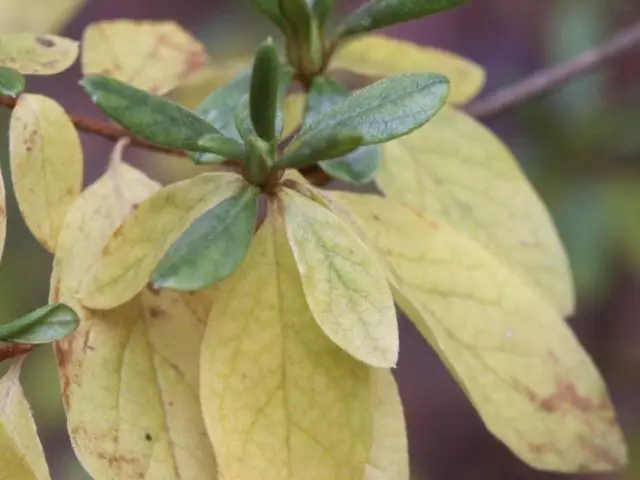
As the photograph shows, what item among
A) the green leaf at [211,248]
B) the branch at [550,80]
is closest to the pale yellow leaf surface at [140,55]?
the green leaf at [211,248]

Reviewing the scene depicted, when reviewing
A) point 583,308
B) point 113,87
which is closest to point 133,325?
point 113,87

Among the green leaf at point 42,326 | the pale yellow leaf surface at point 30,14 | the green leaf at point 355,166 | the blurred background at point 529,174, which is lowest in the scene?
the blurred background at point 529,174

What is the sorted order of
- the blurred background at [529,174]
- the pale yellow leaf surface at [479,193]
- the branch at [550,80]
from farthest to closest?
the blurred background at [529,174], the branch at [550,80], the pale yellow leaf surface at [479,193]

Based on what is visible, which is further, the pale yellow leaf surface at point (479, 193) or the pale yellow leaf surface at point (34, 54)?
the pale yellow leaf surface at point (479, 193)

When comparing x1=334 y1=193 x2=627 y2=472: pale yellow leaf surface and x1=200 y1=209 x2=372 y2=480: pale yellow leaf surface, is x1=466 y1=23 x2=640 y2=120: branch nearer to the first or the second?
x1=334 y1=193 x2=627 y2=472: pale yellow leaf surface

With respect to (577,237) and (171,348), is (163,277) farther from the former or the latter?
(577,237)

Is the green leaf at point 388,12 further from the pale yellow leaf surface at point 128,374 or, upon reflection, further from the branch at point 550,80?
the branch at point 550,80

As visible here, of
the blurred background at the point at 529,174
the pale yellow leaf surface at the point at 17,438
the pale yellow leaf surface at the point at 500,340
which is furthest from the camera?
the blurred background at the point at 529,174
